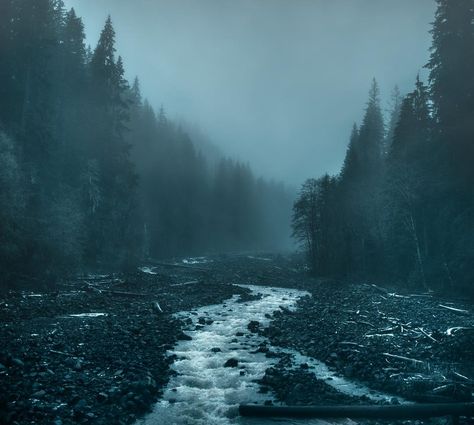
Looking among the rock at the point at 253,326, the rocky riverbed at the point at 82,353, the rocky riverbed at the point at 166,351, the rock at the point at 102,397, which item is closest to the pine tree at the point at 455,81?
the rocky riverbed at the point at 166,351

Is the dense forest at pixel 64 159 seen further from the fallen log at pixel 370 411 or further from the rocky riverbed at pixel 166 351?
the fallen log at pixel 370 411

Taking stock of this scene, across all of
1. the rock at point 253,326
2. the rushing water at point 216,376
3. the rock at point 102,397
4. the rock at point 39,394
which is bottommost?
the rushing water at point 216,376

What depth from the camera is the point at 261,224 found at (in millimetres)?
135625

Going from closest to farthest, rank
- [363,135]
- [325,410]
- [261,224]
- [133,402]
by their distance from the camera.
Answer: [325,410]
[133,402]
[363,135]
[261,224]

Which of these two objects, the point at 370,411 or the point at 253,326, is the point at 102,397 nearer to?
the point at 370,411

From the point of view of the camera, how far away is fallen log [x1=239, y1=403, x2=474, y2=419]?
8.02 meters

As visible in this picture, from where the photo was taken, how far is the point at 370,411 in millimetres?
8414

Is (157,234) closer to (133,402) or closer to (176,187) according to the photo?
(176,187)

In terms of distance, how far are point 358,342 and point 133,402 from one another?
30.9 feet

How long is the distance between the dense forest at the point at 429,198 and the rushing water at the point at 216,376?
17850 mm

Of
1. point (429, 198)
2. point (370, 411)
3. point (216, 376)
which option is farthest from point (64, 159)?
point (370, 411)

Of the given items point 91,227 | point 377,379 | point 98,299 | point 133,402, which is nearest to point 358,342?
point 377,379

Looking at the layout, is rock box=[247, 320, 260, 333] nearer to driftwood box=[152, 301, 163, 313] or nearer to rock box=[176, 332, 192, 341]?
rock box=[176, 332, 192, 341]

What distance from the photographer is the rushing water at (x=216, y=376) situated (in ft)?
32.1
